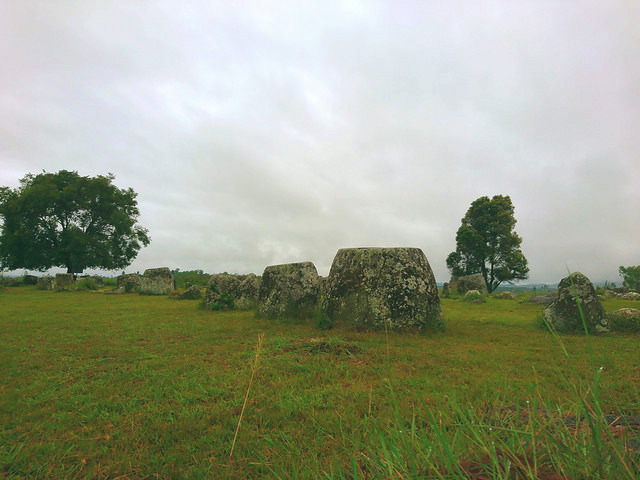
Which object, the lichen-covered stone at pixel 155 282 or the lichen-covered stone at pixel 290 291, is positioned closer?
the lichen-covered stone at pixel 290 291

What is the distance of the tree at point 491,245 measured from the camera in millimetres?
26812

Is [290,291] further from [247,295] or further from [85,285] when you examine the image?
[85,285]

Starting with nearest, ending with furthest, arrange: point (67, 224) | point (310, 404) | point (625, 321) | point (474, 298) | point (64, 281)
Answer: point (310, 404)
point (625, 321)
point (474, 298)
point (64, 281)
point (67, 224)

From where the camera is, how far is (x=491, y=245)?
27891mm

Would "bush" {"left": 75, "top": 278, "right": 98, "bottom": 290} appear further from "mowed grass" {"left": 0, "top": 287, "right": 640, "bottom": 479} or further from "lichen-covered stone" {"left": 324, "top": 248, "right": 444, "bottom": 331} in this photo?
"lichen-covered stone" {"left": 324, "top": 248, "right": 444, "bottom": 331}

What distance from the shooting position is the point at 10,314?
31.2 feet

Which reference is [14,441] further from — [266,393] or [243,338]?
[243,338]

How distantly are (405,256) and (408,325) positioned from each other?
1.42 metres

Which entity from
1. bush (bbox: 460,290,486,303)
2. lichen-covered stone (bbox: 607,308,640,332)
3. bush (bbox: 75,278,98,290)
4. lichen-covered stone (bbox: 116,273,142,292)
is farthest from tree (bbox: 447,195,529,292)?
bush (bbox: 75,278,98,290)

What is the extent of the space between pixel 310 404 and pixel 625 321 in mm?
7657

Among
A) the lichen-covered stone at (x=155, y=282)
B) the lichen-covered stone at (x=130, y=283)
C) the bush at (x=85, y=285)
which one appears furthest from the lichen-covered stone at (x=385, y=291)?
the bush at (x=85, y=285)

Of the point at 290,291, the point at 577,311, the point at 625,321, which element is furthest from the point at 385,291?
the point at 625,321

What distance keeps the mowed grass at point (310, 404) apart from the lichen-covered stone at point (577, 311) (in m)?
0.53

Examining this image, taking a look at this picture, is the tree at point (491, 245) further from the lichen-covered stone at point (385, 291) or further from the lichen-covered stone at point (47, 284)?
the lichen-covered stone at point (47, 284)
